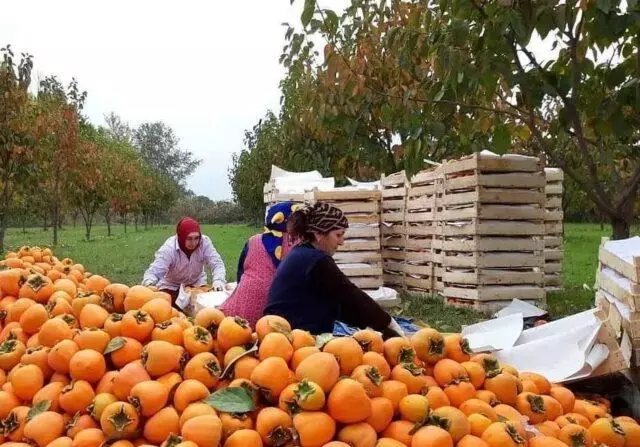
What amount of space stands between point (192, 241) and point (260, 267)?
75.8 inches

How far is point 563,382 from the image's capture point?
363 cm

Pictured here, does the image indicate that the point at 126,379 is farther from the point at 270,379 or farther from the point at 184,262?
the point at 184,262

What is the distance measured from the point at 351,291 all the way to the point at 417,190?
6000 millimetres

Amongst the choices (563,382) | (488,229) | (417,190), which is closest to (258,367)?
(563,382)

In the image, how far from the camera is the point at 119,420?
1913mm

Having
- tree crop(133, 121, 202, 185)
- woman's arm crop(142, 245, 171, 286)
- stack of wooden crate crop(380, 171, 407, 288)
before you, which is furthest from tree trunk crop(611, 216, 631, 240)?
tree crop(133, 121, 202, 185)

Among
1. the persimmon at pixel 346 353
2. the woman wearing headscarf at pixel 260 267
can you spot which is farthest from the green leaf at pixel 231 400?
the woman wearing headscarf at pixel 260 267

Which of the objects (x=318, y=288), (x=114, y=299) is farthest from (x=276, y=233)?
(x=114, y=299)

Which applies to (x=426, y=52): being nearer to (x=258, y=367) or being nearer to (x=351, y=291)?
(x=351, y=291)

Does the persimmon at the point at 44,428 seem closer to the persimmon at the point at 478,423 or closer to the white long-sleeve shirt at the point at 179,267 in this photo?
the persimmon at the point at 478,423

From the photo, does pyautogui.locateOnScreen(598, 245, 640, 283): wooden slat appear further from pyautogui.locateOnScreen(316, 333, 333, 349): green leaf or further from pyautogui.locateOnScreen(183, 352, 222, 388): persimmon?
pyautogui.locateOnScreen(183, 352, 222, 388): persimmon

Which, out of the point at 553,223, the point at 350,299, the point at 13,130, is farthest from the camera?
the point at 13,130

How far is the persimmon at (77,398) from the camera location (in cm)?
210

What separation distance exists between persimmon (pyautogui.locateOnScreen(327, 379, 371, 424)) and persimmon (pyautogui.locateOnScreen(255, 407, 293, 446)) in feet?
0.45
